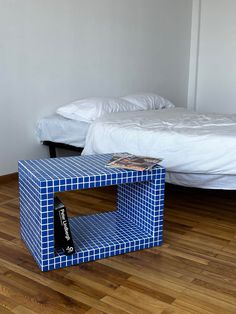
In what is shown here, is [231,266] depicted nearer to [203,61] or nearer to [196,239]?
[196,239]

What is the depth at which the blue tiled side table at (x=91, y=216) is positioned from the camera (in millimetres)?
1678

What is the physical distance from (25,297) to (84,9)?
263cm

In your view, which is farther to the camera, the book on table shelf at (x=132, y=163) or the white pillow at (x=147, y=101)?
the white pillow at (x=147, y=101)

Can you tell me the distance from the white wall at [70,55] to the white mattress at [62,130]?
9 centimetres

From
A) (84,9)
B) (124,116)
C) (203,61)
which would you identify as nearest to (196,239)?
(124,116)

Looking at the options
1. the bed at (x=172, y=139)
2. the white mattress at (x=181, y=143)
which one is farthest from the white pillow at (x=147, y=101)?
the white mattress at (x=181, y=143)

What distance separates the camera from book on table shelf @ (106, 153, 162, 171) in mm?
1831

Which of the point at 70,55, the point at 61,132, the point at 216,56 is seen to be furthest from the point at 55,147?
the point at 216,56

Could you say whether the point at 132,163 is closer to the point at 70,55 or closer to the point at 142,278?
the point at 142,278

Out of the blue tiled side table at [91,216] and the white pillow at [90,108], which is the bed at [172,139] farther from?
the blue tiled side table at [91,216]

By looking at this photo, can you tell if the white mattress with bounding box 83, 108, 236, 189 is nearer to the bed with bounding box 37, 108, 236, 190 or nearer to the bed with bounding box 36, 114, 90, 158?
the bed with bounding box 37, 108, 236, 190

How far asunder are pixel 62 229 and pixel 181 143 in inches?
37.3

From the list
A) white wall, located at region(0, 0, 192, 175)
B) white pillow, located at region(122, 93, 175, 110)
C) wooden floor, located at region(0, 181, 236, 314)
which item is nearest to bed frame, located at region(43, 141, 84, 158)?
white wall, located at region(0, 0, 192, 175)

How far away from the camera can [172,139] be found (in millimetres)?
2371
